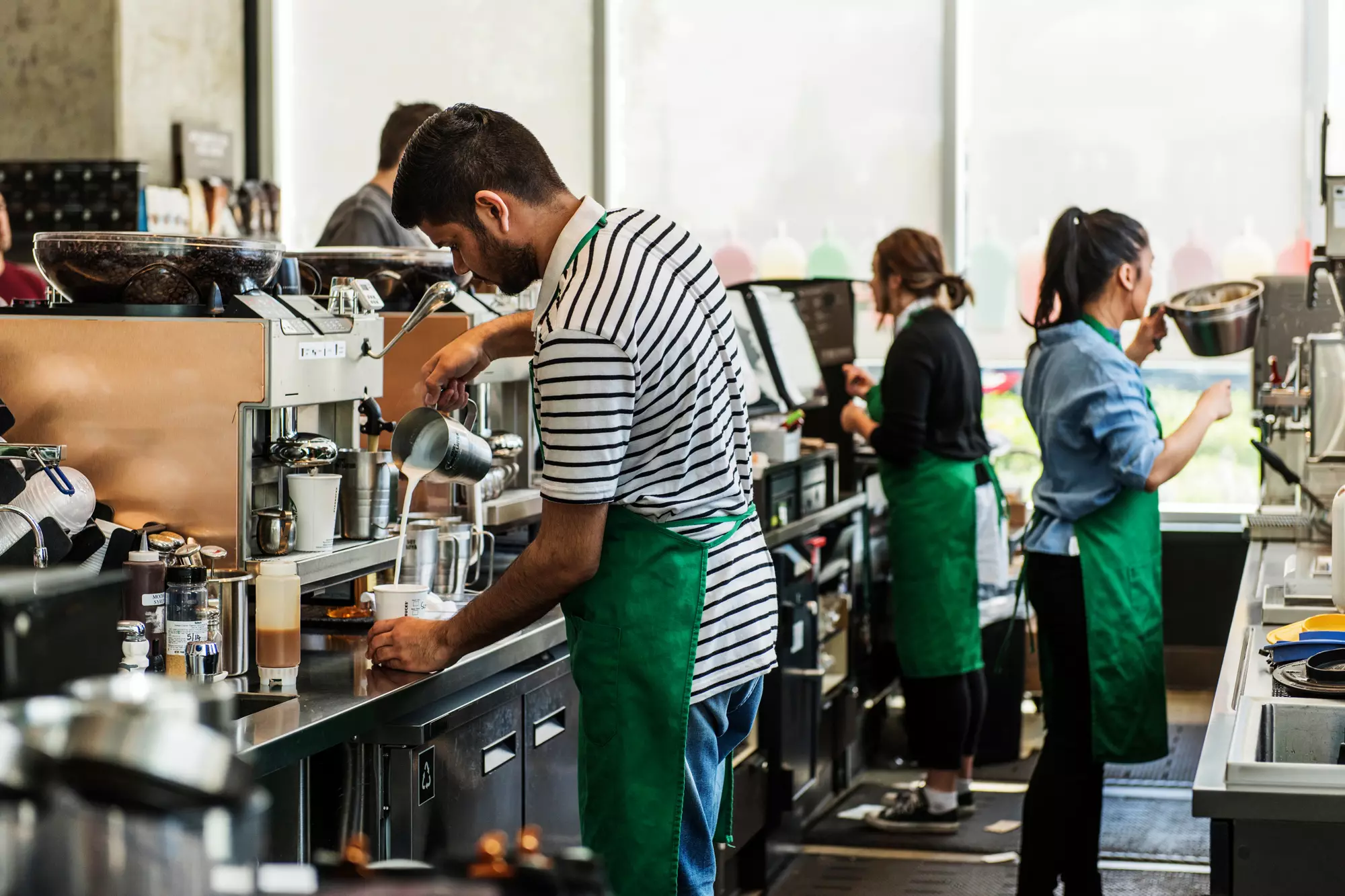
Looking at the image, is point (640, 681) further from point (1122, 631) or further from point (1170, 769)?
point (1170, 769)

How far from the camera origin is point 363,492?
111 inches

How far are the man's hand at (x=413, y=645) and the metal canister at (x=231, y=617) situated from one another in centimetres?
19

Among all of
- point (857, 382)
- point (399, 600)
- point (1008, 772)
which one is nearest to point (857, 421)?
A: point (857, 382)

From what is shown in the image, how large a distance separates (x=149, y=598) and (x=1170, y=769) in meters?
3.73

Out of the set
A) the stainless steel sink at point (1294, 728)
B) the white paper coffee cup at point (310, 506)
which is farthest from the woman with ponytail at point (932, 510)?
the stainless steel sink at point (1294, 728)

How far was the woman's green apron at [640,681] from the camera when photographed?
83.7 inches

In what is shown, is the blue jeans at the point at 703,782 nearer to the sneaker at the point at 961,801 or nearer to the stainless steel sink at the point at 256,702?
the stainless steel sink at the point at 256,702

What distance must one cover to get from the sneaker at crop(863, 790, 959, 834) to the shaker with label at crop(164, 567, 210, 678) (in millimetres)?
2717

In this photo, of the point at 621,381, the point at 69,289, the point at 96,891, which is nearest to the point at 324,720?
the point at 621,381

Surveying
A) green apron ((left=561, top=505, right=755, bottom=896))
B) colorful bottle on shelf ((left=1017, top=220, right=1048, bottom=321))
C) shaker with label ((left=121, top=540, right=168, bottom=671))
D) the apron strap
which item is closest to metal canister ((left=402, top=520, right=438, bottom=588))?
shaker with label ((left=121, top=540, right=168, bottom=671))

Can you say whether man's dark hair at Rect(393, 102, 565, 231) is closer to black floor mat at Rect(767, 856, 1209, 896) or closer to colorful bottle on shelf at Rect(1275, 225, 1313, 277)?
black floor mat at Rect(767, 856, 1209, 896)

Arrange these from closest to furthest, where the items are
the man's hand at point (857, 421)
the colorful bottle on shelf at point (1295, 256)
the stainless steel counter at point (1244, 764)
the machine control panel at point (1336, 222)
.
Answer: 1. the stainless steel counter at point (1244, 764)
2. the machine control panel at point (1336, 222)
3. the man's hand at point (857, 421)
4. the colorful bottle on shelf at point (1295, 256)

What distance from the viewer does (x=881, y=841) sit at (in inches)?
177

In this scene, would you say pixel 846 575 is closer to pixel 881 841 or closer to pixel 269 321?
pixel 881 841
